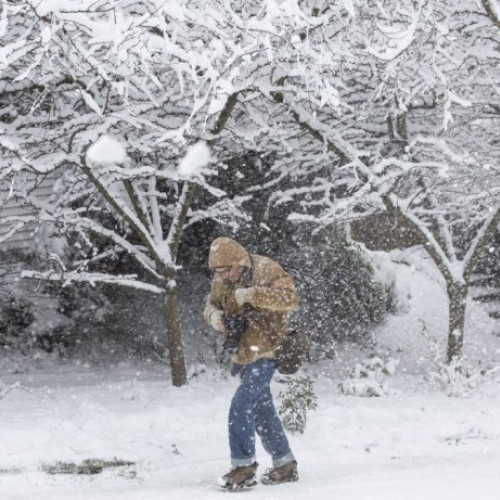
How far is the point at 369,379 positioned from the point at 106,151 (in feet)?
11.8

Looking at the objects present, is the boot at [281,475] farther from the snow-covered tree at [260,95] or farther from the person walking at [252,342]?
the snow-covered tree at [260,95]

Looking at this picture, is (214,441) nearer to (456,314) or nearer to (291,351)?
(291,351)

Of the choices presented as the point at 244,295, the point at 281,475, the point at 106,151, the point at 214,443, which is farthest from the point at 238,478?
the point at 106,151

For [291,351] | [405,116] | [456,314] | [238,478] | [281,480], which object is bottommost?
[281,480]

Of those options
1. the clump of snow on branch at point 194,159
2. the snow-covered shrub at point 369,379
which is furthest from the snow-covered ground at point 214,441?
the clump of snow on branch at point 194,159

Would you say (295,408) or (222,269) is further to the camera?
(295,408)

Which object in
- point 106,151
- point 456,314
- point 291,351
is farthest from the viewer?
point 456,314

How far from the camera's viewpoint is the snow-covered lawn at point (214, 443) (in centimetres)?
516

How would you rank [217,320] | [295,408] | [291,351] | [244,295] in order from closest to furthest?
1. [244,295]
2. [217,320]
3. [291,351]
4. [295,408]

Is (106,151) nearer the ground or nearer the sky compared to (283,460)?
nearer the sky

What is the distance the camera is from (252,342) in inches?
206

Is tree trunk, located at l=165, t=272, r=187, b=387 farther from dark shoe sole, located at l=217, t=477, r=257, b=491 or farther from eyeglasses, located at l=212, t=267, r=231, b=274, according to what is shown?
dark shoe sole, located at l=217, t=477, r=257, b=491

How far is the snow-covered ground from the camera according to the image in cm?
517

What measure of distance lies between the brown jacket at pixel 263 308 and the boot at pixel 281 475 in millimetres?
770
